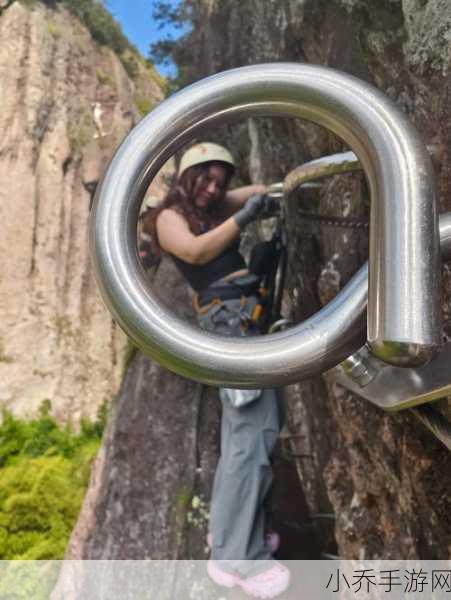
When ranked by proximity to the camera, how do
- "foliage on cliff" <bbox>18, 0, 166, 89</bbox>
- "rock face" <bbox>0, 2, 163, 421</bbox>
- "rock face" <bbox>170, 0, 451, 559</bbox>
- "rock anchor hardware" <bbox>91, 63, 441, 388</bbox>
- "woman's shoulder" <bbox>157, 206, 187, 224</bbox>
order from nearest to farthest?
"rock anchor hardware" <bbox>91, 63, 441, 388</bbox>
"rock face" <bbox>170, 0, 451, 559</bbox>
"woman's shoulder" <bbox>157, 206, 187, 224</bbox>
"rock face" <bbox>0, 2, 163, 421</bbox>
"foliage on cliff" <bbox>18, 0, 166, 89</bbox>

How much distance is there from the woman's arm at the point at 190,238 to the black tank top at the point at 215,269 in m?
0.05

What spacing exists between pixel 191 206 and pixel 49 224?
608cm

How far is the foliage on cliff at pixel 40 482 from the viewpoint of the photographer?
16.0 feet

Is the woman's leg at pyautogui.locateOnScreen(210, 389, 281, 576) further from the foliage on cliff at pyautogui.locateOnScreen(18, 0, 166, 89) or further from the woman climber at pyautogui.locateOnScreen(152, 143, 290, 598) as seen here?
the foliage on cliff at pyautogui.locateOnScreen(18, 0, 166, 89)

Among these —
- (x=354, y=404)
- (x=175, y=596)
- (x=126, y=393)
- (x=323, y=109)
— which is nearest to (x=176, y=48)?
(x=126, y=393)

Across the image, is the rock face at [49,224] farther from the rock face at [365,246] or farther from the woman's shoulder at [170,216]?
the rock face at [365,246]

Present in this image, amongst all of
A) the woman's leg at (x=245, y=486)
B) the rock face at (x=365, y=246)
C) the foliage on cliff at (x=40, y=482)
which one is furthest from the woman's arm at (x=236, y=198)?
the foliage on cliff at (x=40, y=482)

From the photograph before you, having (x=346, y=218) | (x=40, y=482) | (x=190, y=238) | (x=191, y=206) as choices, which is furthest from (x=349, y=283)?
(x=40, y=482)

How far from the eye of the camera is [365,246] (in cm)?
76

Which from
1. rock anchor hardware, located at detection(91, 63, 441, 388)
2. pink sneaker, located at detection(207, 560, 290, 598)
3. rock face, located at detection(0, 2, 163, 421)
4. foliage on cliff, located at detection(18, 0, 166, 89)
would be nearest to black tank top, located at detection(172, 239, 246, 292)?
pink sneaker, located at detection(207, 560, 290, 598)

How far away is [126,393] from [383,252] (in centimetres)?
309

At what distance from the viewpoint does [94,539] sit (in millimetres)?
2693

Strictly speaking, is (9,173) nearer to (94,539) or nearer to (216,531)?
(94,539)

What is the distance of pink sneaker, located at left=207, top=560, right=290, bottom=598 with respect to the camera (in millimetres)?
1304
